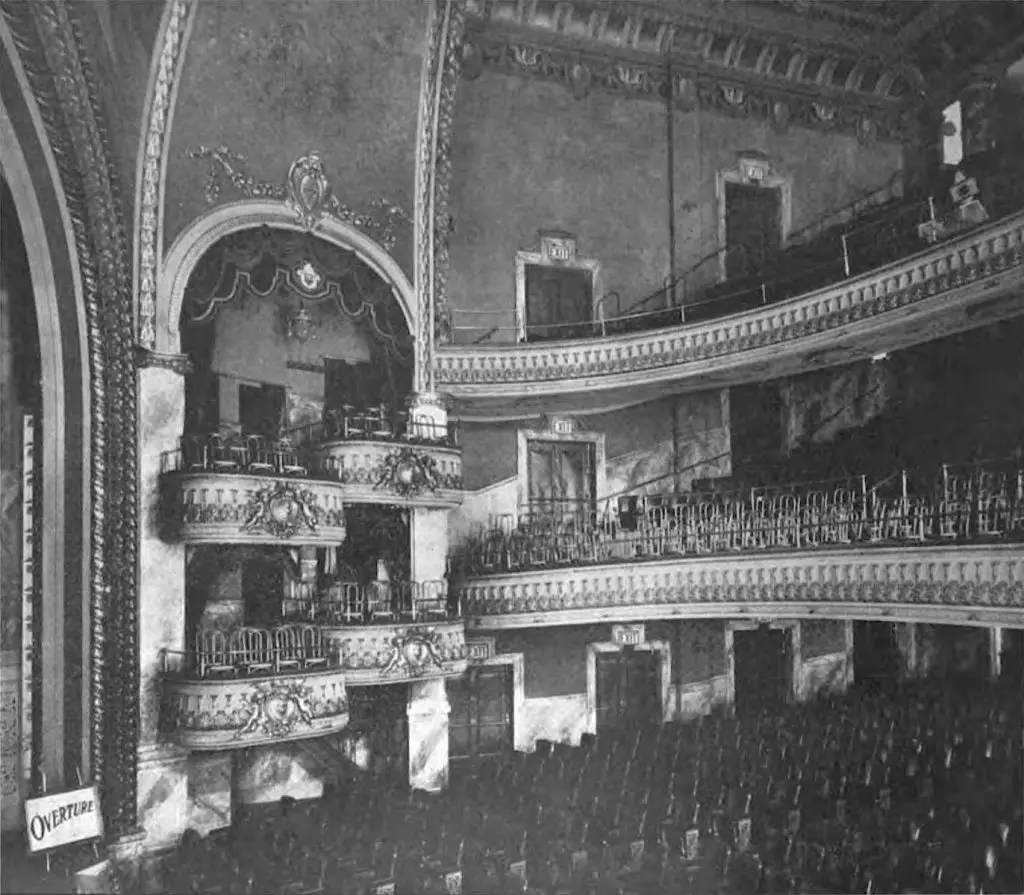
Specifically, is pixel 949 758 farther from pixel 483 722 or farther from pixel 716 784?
pixel 483 722

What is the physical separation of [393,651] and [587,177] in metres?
7.58

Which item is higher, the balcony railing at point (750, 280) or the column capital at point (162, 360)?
the balcony railing at point (750, 280)

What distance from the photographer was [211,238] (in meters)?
11.6

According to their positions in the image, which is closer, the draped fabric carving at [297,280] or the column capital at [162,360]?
the column capital at [162,360]

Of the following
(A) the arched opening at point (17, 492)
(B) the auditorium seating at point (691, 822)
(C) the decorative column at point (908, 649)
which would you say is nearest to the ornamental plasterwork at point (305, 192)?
(A) the arched opening at point (17, 492)

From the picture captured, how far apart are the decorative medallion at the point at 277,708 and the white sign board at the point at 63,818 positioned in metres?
1.65

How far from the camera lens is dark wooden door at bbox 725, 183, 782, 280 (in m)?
16.1

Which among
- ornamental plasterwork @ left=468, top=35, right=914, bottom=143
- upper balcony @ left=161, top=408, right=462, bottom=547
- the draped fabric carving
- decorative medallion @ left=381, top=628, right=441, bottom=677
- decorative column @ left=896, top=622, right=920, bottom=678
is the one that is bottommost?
decorative column @ left=896, top=622, right=920, bottom=678

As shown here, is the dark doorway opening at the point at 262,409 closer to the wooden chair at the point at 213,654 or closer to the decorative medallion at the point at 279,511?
the decorative medallion at the point at 279,511

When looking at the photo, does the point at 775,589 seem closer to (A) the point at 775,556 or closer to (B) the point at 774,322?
(A) the point at 775,556

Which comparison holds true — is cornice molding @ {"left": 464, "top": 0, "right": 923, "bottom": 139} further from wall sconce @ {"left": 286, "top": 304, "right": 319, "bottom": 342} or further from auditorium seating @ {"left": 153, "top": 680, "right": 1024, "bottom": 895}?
A: auditorium seating @ {"left": 153, "top": 680, "right": 1024, "bottom": 895}

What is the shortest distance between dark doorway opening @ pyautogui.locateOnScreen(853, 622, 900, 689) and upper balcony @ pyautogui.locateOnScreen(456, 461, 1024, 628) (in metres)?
4.98

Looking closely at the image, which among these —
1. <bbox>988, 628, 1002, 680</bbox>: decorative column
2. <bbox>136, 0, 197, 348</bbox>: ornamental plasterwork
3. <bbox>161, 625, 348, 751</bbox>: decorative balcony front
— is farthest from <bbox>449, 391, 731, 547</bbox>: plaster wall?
<bbox>136, 0, 197, 348</bbox>: ornamental plasterwork

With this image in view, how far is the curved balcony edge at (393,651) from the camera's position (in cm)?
1216
